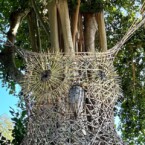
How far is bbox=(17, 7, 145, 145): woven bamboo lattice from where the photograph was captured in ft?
9.36

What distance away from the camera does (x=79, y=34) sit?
3.88m

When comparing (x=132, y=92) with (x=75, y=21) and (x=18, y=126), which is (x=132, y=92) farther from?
(x=18, y=126)

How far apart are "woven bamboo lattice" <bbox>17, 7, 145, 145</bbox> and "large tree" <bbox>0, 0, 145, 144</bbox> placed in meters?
0.06

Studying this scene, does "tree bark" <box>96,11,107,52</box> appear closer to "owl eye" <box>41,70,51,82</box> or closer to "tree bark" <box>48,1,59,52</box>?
"tree bark" <box>48,1,59,52</box>

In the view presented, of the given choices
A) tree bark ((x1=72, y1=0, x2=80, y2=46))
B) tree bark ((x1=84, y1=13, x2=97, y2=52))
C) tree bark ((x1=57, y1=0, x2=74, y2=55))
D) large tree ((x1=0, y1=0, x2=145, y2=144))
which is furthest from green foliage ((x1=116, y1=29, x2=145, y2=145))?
tree bark ((x1=57, y1=0, x2=74, y2=55))

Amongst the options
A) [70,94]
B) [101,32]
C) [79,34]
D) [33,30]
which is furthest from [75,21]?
[70,94]

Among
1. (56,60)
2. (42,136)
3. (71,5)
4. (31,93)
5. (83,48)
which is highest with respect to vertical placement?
(71,5)

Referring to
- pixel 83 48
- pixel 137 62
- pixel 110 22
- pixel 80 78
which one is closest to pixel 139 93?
pixel 137 62

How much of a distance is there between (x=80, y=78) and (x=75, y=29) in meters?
0.78

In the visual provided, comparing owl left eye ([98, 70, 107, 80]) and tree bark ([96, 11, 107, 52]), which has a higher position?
tree bark ([96, 11, 107, 52])

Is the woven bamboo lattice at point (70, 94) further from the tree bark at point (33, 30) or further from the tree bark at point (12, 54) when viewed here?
the tree bark at point (33, 30)

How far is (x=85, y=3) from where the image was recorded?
388cm

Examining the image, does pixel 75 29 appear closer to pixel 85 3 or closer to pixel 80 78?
pixel 85 3

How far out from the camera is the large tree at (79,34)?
353 cm
